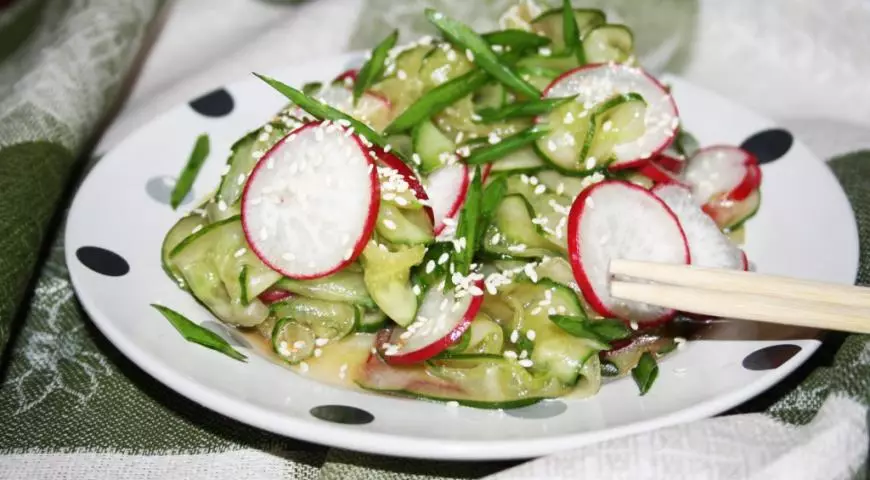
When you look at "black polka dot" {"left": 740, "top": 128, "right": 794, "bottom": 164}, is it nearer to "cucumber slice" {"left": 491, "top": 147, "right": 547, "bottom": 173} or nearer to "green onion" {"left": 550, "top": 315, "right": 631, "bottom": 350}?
"cucumber slice" {"left": 491, "top": 147, "right": 547, "bottom": 173}

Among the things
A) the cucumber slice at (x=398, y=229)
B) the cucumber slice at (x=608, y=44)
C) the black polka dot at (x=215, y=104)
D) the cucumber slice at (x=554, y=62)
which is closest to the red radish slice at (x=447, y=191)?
the cucumber slice at (x=398, y=229)

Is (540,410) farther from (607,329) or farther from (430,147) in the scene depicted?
(430,147)

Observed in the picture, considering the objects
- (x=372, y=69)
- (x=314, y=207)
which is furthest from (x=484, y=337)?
(x=372, y=69)

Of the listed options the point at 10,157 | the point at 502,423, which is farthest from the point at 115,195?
the point at 502,423

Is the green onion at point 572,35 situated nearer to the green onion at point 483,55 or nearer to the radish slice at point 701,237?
the green onion at point 483,55

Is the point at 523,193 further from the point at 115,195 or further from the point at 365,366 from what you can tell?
the point at 115,195

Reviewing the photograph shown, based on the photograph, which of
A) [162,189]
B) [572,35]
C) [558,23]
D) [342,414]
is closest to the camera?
[342,414]

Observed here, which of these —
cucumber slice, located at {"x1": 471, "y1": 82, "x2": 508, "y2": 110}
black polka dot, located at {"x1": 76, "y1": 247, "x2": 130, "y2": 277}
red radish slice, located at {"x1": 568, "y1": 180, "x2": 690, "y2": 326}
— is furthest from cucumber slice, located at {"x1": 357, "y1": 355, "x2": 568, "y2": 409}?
cucumber slice, located at {"x1": 471, "y1": 82, "x2": 508, "y2": 110}
